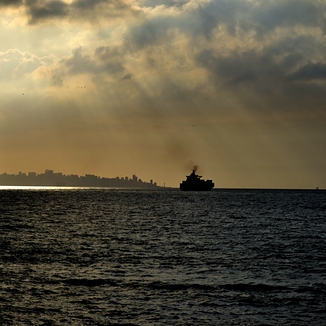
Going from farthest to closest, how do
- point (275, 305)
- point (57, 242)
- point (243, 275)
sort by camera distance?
point (57, 242)
point (243, 275)
point (275, 305)

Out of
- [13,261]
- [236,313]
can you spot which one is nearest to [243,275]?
[236,313]

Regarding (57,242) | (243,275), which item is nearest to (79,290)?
(243,275)

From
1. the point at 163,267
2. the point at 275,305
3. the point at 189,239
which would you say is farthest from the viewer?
the point at 189,239

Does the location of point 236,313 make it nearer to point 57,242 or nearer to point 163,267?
point 163,267

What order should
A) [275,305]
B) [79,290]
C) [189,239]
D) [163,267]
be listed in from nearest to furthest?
[275,305]
[79,290]
[163,267]
[189,239]

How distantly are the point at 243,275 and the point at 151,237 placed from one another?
25.5m

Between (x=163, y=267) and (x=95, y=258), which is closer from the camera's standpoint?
(x=163, y=267)

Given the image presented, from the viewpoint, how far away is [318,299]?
90.2 ft

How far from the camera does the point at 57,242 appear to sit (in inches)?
2117

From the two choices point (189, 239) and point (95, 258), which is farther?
point (189, 239)

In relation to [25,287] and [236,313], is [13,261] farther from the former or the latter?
[236,313]

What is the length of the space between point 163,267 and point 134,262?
314cm

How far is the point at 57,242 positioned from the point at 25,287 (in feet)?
80.3

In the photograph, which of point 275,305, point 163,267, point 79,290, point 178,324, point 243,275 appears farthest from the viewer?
point 163,267
